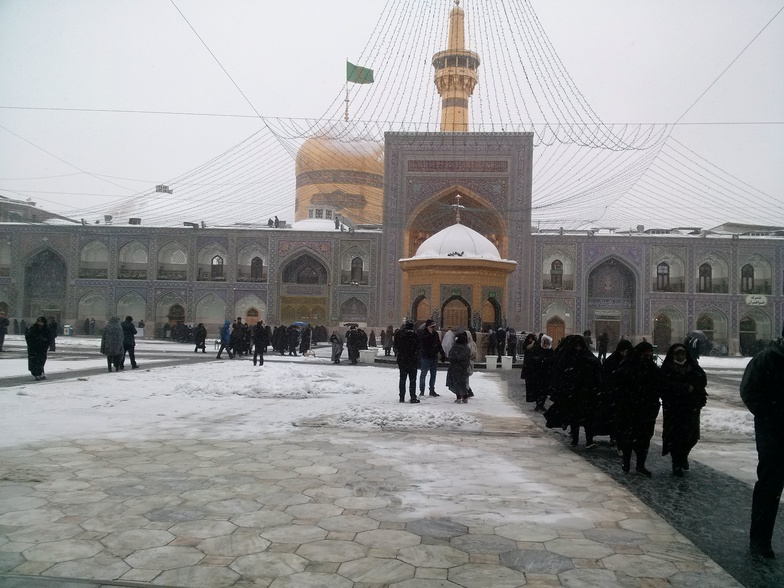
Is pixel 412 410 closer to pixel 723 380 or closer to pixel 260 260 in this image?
pixel 723 380

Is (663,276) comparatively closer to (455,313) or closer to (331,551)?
(455,313)

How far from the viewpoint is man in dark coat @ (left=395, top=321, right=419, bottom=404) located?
29.9 feet

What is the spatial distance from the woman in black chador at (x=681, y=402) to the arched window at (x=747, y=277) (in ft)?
Result: 98.5

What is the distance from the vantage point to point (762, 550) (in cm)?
329

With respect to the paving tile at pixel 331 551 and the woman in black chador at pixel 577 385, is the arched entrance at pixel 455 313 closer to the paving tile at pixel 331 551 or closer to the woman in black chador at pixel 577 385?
the woman in black chador at pixel 577 385

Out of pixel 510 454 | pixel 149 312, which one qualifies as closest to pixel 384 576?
pixel 510 454

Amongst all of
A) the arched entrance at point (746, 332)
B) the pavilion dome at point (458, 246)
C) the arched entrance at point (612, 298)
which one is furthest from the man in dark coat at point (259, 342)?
the arched entrance at point (746, 332)

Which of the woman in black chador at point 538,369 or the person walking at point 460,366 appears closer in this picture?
the woman in black chador at point 538,369

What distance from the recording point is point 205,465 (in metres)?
4.85

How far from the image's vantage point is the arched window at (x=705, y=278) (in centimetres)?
3212

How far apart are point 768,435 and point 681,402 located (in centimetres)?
195

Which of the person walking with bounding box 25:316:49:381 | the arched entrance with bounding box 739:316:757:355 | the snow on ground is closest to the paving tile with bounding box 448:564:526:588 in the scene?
the snow on ground

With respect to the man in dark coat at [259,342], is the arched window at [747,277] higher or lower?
higher

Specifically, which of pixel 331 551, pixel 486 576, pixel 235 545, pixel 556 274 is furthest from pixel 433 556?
pixel 556 274
